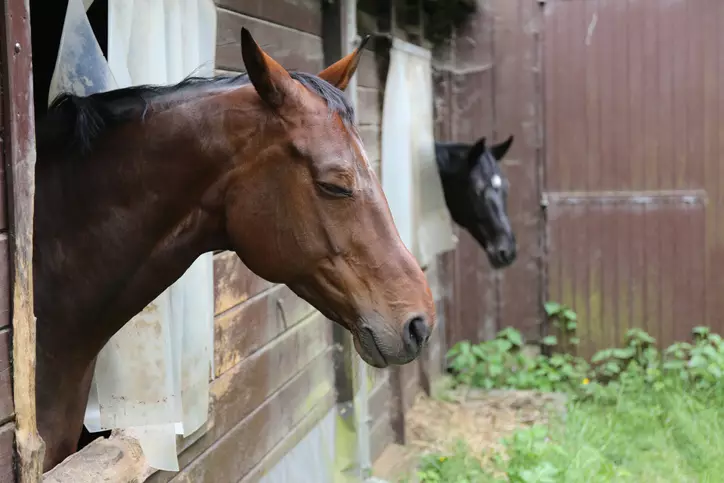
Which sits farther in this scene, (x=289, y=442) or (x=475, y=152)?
(x=475, y=152)

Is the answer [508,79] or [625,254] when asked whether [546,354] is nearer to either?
[625,254]

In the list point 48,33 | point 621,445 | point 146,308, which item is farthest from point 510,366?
point 48,33

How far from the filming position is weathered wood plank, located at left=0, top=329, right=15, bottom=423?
3.54ft

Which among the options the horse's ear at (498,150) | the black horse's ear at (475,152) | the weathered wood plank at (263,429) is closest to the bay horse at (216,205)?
the weathered wood plank at (263,429)

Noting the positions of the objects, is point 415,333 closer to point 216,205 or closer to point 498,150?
point 216,205

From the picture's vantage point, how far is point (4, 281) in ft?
3.54

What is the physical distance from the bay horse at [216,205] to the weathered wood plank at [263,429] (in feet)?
2.78

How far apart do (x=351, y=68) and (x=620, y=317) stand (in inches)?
175

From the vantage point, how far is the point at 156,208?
138 centimetres

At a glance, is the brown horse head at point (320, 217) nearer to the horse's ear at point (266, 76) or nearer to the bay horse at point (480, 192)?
the horse's ear at point (266, 76)

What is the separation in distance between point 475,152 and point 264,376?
89.1 inches

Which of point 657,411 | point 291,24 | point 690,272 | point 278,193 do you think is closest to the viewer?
point 278,193

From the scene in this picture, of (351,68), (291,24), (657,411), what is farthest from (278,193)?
(657,411)

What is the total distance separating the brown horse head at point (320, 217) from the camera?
4.48 feet
